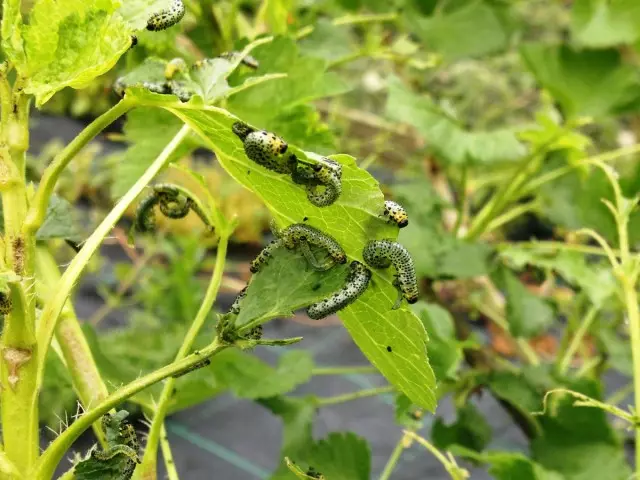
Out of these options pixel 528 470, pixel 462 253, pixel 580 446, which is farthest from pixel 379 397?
pixel 528 470

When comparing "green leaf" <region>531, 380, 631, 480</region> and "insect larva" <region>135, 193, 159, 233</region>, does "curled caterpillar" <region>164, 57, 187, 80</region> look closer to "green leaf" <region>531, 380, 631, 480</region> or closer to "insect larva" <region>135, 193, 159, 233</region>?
"insect larva" <region>135, 193, 159, 233</region>

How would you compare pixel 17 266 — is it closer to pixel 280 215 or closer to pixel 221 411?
pixel 280 215

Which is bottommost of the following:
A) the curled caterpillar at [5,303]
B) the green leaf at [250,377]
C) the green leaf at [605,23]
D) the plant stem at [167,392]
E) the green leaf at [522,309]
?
the green leaf at [522,309]

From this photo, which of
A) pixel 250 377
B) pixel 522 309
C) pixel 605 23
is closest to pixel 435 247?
pixel 522 309

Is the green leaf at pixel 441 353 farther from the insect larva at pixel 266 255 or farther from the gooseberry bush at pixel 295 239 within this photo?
the insect larva at pixel 266 255

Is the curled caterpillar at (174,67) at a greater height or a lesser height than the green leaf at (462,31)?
greater

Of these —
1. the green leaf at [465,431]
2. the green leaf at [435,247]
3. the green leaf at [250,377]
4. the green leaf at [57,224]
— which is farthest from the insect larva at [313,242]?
the green leaf at [465,431]
